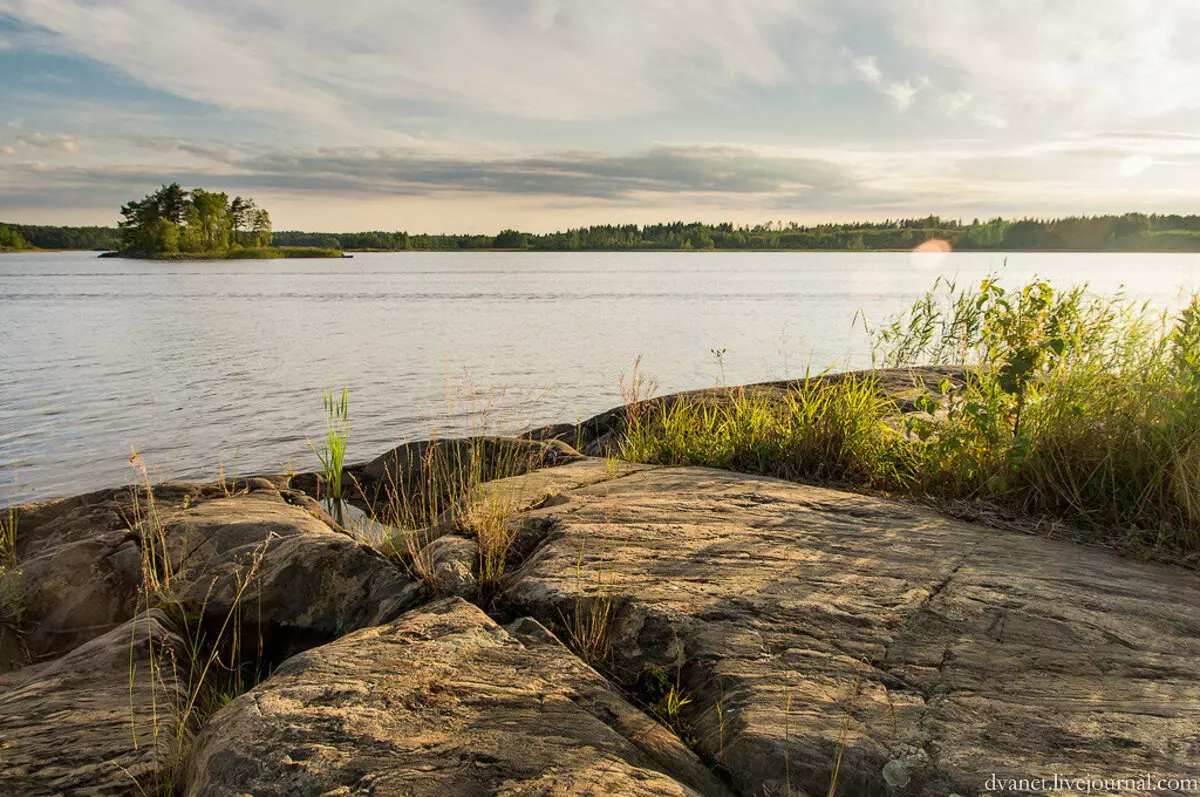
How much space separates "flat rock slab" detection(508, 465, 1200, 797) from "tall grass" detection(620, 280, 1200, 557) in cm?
72

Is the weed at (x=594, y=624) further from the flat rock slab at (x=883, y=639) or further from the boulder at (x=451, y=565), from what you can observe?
the boulder at (x=451, y=565)

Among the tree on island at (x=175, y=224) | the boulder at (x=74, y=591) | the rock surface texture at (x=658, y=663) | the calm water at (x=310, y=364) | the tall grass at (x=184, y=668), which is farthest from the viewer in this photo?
the tree on island at (x=175, y=224)

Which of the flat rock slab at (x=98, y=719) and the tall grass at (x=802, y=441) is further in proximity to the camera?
the tall grass at (x=802, y=441)

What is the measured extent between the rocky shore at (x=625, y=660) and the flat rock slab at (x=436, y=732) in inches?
0.5

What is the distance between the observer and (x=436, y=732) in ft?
8.63

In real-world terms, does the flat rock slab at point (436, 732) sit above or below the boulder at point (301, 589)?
above

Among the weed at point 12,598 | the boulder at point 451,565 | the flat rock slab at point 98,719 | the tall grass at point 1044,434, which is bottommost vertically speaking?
the weed at point 12,598

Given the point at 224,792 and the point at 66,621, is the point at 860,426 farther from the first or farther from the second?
the point at 66,621

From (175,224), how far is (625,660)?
141027 mm

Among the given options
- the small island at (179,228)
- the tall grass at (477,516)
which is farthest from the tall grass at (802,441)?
the small island at (179,228)

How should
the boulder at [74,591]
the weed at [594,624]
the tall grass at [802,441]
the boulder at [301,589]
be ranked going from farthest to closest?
1. the tall grass at [802,441]
2. the boulder at [74,591]
3. the boulder at [301,589]
4. the weed at [594,624]

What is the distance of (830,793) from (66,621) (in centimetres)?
557

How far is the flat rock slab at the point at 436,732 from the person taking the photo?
2.37m

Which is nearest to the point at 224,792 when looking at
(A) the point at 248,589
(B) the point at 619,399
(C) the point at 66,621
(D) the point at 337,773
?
(D) the point at 337,773
